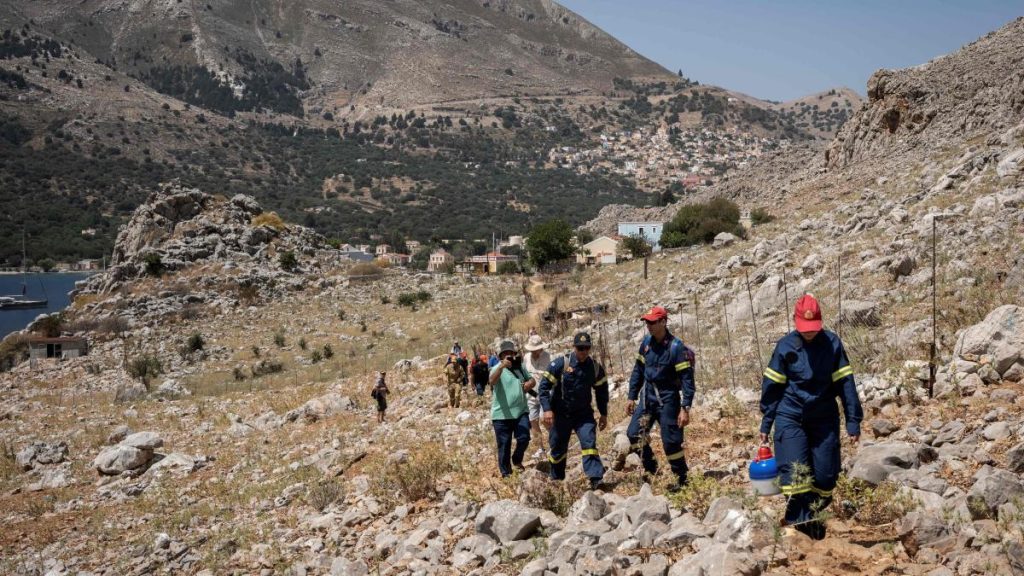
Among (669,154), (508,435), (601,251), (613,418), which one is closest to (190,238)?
(601,251)

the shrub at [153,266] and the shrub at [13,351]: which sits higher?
the shrub at [153,266]

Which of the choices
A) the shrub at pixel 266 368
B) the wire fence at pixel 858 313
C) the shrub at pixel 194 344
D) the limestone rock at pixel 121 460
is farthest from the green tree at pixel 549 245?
the limestone rock at pixel 121 460

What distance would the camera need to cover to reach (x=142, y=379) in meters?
21.9

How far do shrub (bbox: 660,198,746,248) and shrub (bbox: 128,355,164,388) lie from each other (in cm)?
2195

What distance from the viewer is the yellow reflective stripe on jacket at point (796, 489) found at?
414 centimetres

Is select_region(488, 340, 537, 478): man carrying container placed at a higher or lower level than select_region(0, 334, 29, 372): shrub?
higher

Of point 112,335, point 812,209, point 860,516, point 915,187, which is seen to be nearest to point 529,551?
point 860,516

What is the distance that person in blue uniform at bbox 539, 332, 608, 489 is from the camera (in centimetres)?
576

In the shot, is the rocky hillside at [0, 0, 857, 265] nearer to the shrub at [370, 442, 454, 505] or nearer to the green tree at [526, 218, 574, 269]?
the green tree at [526, 218, 574, 269]

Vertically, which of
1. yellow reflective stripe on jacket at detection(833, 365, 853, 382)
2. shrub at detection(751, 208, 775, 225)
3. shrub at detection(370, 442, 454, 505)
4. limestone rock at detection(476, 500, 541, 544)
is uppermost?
shrub at detection(751, 208, 775, 225)

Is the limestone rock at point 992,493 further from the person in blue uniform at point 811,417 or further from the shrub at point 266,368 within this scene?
the shrub at point 266,368

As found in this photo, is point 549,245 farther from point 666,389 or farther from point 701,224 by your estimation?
point 666,389

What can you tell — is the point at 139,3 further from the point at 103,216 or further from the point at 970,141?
the point at 970,141

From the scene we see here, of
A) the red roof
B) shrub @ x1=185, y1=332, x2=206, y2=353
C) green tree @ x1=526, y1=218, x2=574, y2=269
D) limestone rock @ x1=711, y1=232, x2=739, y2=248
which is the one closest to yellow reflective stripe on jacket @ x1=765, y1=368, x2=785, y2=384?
limestone rock @ x1=711, y1=232, x2=739, y2=248
